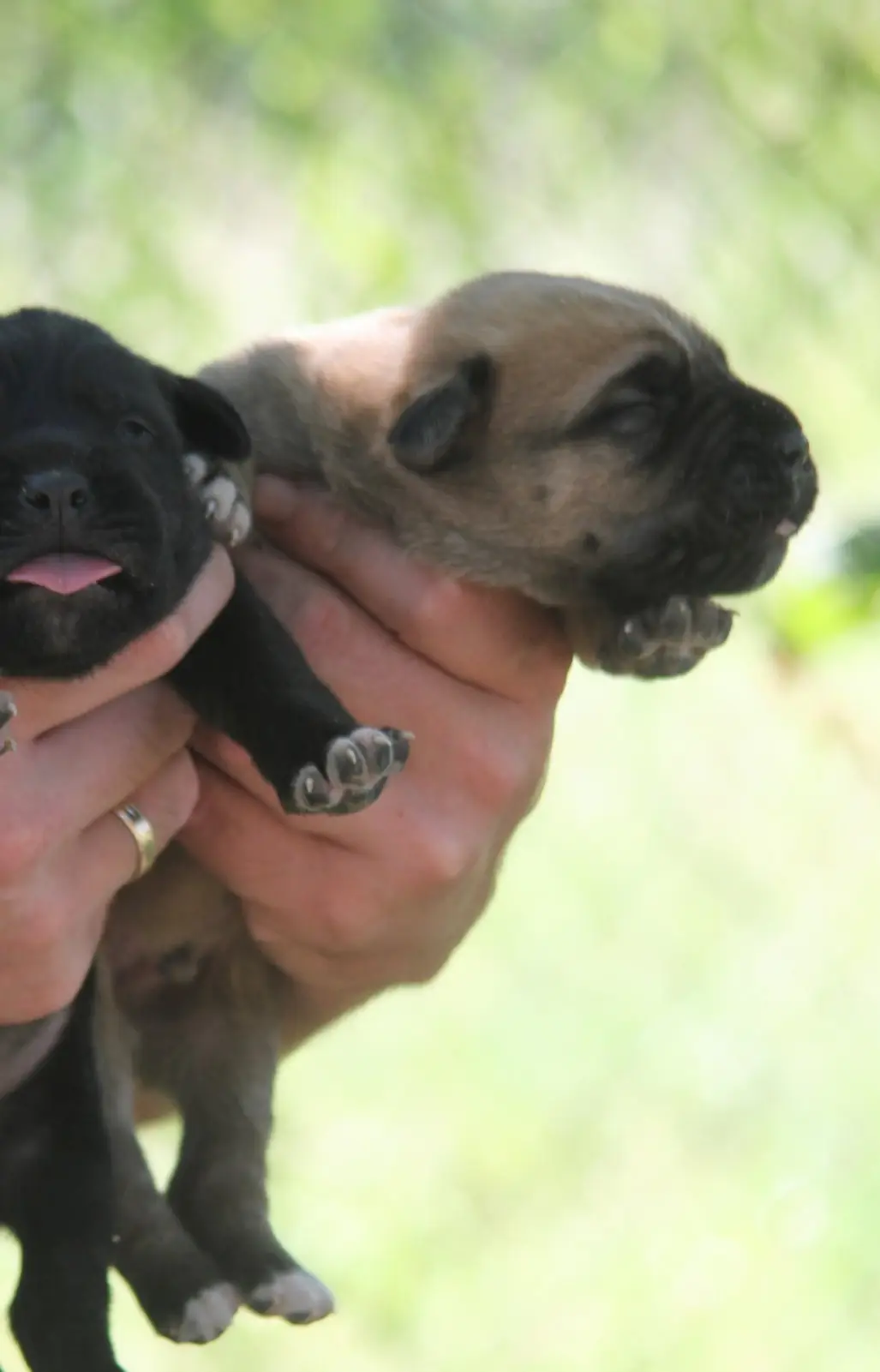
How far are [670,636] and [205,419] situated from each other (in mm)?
655

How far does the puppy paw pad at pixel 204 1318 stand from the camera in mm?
2268

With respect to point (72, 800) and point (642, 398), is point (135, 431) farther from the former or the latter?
point (642, 398)

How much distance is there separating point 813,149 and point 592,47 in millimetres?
846

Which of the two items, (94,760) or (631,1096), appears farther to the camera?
(631,1096)

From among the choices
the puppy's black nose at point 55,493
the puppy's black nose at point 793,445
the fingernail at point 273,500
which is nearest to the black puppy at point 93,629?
the puppy's black nose at point 55,493

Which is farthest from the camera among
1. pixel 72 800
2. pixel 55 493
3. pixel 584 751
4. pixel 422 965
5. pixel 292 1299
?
pixel 584 751

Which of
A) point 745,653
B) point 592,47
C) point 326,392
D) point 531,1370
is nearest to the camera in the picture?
point 326,392

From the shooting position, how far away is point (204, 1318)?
7.47ft

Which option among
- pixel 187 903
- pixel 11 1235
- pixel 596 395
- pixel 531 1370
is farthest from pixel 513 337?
pixel 531 1370

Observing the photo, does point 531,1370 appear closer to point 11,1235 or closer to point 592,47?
point 11,1235

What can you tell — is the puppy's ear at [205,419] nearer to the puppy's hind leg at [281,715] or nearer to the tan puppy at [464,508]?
the tan puppy at [464,508]

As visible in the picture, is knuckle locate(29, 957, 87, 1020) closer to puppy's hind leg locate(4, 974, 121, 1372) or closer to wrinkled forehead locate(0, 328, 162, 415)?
puppy's hind leg locate(4, 974, 121, 1372)

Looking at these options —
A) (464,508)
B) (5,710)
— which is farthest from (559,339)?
(5,710)

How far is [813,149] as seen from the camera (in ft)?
17.7
